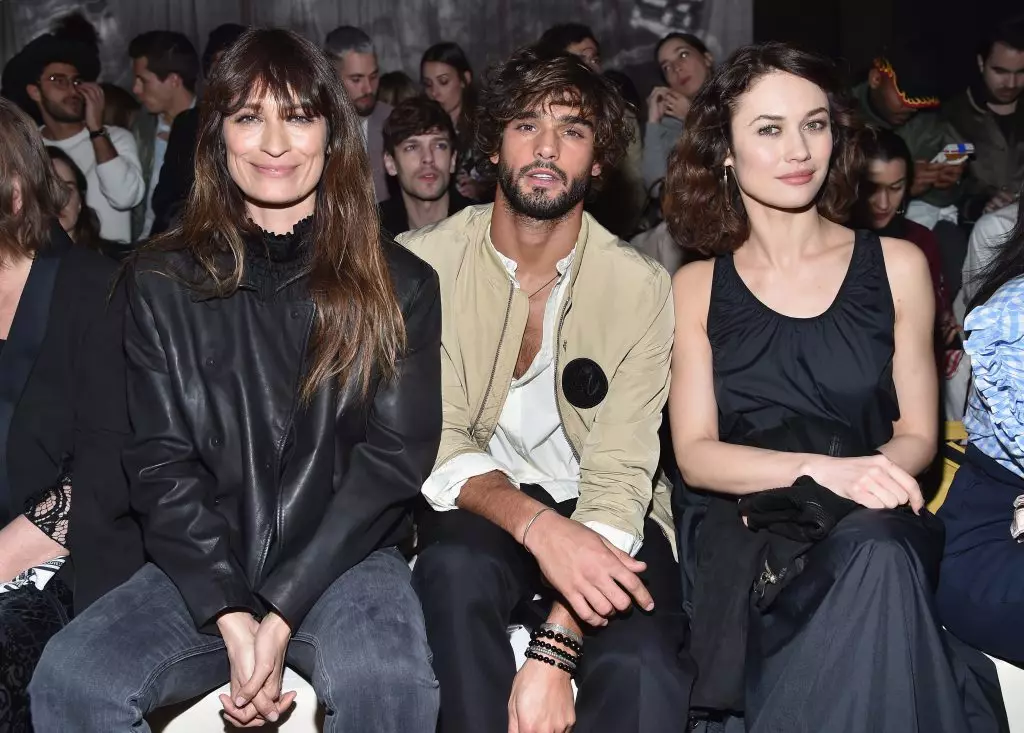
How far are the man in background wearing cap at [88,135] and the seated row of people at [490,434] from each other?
264 cm

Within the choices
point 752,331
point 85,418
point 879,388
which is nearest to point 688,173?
point 752,331

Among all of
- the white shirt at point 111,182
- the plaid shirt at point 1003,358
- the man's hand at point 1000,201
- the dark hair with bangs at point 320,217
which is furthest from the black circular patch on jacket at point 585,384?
the white shirt at point 111,182

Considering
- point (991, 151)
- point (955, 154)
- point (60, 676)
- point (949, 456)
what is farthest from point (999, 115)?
point (60, 676)

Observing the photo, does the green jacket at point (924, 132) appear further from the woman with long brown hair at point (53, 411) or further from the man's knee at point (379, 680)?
the man's knee at point (379, 680)

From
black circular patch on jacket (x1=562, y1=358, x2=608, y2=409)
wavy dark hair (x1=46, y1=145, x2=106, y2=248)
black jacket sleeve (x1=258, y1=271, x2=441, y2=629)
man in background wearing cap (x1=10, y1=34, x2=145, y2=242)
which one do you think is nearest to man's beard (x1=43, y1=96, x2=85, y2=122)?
man in background wearing cap (x1=10, y1=34, x2=145, y2=242)

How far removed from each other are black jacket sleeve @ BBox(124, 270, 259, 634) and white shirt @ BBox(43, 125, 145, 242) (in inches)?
118

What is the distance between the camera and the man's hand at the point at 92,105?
509cm

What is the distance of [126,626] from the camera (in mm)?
2043

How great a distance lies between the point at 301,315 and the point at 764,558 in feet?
3.47

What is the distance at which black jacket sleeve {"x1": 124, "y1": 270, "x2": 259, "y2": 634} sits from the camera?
2086 mm

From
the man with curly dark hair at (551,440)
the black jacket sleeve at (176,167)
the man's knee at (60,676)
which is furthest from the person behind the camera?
the black jacket sleeve at (176,167)

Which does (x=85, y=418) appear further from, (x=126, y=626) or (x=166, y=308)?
(x=126, y=626)

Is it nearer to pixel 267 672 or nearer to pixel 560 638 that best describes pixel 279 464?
Answer: pixel 267 672

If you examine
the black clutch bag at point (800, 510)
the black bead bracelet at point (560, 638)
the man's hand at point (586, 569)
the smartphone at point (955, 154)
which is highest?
the smartphone at point (955, 154)
